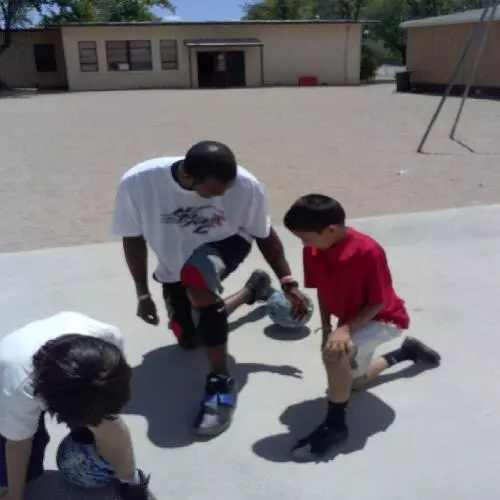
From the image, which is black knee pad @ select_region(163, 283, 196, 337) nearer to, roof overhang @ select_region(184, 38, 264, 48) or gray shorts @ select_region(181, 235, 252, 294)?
gray shorts @ select_region(181, 235, 252, 294)

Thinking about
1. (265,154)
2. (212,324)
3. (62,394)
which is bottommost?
(265,154)

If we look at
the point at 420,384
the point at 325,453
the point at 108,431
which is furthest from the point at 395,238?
the point at 108,431

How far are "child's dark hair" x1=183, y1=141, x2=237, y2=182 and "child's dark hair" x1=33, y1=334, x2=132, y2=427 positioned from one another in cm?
102

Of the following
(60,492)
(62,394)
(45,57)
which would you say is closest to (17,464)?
(60,492)

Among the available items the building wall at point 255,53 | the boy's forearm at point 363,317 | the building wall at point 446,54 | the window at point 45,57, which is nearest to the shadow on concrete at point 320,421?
the boy's forearm at point 363,317

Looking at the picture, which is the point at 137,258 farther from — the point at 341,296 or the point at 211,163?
the point at 341,296

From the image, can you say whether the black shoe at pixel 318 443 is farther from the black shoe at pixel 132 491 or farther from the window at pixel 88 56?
the window at pixel 88 56

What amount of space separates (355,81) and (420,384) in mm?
31496

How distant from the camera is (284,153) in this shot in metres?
10.2

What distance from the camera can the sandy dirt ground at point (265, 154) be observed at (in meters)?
6.67

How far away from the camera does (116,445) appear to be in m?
2.00

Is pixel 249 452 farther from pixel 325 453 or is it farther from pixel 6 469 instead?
pixel 6 469

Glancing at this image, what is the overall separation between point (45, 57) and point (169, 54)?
686 cm

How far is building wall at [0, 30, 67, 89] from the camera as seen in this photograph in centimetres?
3312
